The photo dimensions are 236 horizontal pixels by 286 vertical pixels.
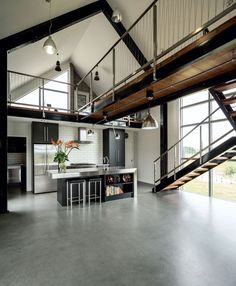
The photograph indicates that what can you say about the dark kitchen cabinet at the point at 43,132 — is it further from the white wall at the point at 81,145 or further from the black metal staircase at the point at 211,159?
the black metal staircase at the point at 211,159

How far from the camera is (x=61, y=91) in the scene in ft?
28.5

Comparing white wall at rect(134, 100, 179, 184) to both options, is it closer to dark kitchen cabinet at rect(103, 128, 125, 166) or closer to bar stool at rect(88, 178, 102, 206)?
dark kitchen cabinet at rect(103, 128, 125, 166)

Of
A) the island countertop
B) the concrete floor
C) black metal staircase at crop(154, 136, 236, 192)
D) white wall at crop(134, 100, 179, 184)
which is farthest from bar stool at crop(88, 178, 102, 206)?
white wall at crop(134, 100, 179, 184)

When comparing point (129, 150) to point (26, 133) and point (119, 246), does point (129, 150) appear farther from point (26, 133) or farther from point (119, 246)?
point (119, 246)

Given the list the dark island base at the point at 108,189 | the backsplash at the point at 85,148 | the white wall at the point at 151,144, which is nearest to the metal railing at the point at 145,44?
the backsplash at the point at 85,148

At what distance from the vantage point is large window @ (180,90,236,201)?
580 cm

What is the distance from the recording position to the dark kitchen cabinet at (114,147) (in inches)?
329

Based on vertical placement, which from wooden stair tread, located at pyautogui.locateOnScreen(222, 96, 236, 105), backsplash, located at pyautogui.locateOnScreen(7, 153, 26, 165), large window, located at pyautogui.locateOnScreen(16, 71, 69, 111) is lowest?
backsplash, located at pyautogui.locateOnScreen(7, 153, 26, 165)

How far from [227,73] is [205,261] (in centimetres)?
295

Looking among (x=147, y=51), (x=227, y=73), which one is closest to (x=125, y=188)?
(x=227, y=73)

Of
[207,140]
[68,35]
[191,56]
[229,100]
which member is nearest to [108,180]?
[207,140]

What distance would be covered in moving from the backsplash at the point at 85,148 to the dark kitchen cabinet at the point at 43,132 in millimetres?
685

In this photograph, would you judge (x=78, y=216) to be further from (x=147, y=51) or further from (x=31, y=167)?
(x=147, y=51)

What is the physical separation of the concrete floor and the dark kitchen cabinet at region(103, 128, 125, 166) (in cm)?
356
